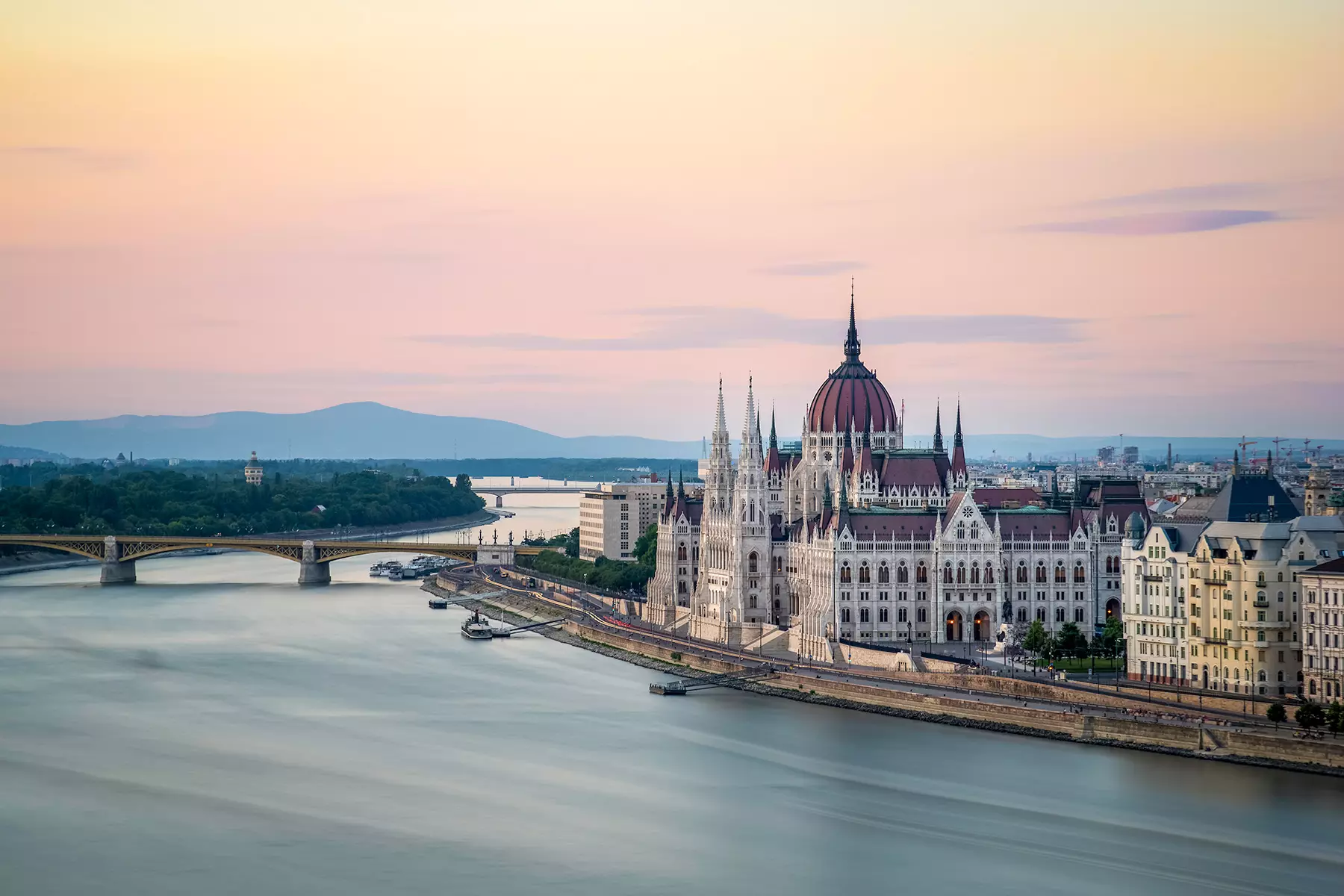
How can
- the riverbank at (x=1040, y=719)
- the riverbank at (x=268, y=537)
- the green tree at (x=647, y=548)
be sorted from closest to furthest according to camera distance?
1. the riverbank at (x=1040, y=719)
2. the green tree at (x=647, y=548)
3. the riverbank at (x=268, y=537)

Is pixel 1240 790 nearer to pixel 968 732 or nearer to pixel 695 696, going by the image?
pixel 968 732

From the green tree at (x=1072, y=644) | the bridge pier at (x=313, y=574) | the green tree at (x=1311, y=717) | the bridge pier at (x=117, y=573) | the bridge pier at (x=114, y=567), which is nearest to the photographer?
the green tree at (x=1311, y=717)

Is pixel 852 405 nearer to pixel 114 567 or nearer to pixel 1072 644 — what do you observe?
pixel 1072 644

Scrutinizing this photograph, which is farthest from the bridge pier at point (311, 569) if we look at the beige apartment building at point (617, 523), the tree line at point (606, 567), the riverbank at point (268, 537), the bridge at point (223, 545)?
the riverbank at point (268, 537)

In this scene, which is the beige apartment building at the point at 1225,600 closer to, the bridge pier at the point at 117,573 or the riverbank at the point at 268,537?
the bridge pier at the point at 117,573

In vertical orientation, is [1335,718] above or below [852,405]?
below

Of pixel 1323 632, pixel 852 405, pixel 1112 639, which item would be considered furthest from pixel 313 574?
Result: pixel 1323 632

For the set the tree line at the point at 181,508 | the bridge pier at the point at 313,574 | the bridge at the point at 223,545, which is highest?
the tree line at the point at 181,508
